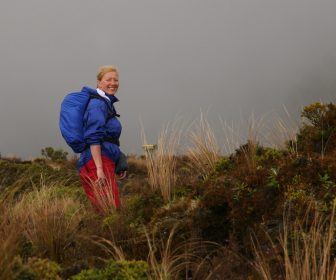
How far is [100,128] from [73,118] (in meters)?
0.33

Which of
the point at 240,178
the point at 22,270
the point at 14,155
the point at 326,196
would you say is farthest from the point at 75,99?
the point at 14,155

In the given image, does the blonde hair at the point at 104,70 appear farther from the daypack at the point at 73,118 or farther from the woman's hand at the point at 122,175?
the woman's hand at the point at 122,175

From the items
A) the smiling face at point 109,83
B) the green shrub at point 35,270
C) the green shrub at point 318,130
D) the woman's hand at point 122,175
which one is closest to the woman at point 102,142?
the smiling face at point 109,83

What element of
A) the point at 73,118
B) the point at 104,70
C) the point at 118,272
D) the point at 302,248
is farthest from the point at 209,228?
the point at 104,70

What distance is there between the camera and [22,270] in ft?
10.4

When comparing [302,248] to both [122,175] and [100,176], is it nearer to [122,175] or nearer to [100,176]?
[100,176]

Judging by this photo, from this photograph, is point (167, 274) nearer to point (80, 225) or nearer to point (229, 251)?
point (229, 251)

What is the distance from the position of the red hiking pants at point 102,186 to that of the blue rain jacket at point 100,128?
8 centimetres

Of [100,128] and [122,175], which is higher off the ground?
[100,128]

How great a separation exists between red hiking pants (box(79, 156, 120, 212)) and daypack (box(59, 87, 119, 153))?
30cm

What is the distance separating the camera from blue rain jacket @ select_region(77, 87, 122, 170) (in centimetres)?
640

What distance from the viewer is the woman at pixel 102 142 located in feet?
21.1

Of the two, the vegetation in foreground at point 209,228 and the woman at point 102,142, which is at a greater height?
the woman at point 102,142

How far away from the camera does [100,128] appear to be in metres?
6.42
